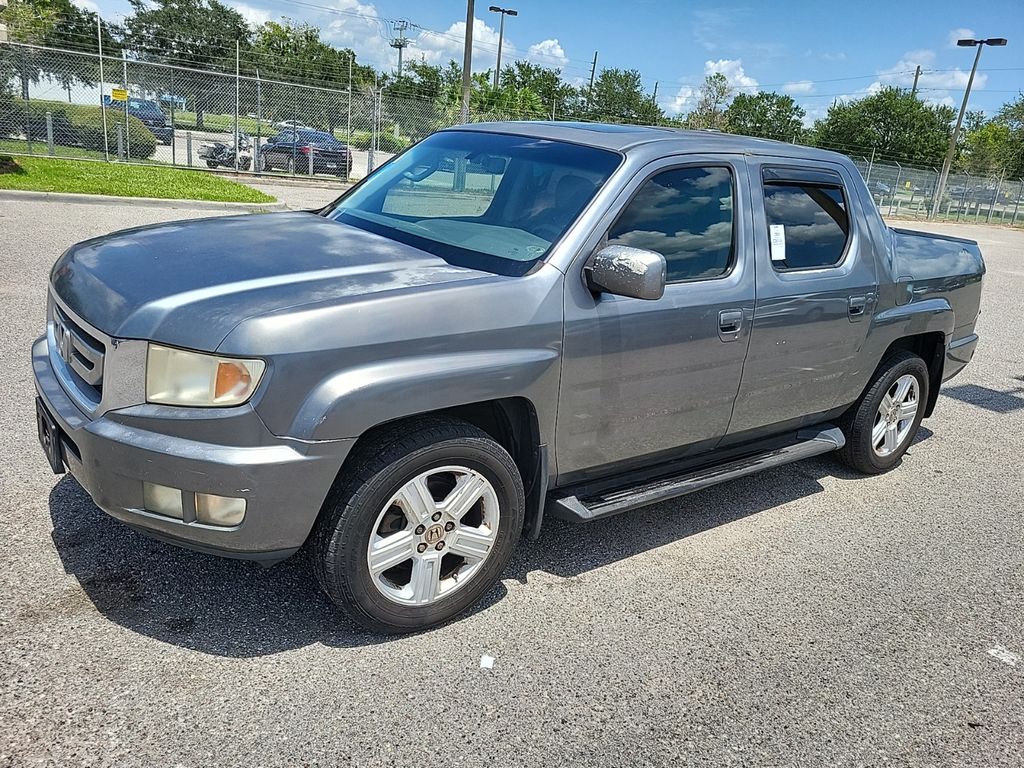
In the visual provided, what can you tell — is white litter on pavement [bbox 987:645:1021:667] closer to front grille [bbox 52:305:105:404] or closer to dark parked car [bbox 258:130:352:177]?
front grille [bbox 52:305:105:404]

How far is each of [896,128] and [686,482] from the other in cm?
7466

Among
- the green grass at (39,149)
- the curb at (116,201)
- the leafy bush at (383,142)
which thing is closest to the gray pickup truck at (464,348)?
the curb at (116,201)

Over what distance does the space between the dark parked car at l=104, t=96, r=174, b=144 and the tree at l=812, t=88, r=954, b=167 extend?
56026mm

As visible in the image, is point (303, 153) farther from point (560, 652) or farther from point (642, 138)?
point (560, 652)

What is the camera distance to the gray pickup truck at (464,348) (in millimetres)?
2670

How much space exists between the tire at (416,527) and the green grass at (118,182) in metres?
12.5

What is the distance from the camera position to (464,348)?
2977 mm

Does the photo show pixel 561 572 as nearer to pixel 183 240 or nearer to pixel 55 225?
pixel 183 240

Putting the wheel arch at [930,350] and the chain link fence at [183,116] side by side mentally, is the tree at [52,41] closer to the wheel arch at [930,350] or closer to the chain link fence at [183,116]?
the chain link fence at [183,116]

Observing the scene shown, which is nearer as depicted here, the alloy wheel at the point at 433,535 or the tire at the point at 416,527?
the tire at the point at 416,527

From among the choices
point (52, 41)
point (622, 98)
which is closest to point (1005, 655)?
point (52, 41)

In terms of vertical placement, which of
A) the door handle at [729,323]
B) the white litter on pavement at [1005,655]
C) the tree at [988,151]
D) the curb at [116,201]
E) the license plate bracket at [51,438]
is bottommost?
the white litter on pavement at [1005,655]

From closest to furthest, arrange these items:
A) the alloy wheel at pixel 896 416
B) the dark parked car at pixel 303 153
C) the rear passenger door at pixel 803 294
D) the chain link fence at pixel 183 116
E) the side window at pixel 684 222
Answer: the side window at pixel 684 222, the rear passenger door at pixel 803 294, the alloy wheel at pixel 896 416, the chain link fence at pixel 183 116, the dark parked car at pixel 303 153

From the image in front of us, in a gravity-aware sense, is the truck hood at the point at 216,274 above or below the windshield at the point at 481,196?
below
